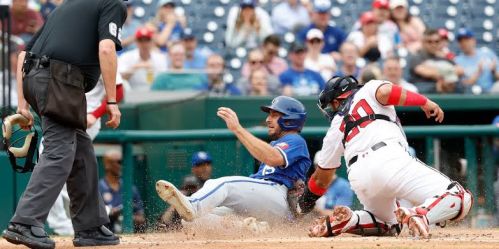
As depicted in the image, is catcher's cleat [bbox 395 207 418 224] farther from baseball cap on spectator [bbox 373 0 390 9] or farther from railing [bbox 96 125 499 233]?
baseball cap on spectator [bbox 373 0 390 9]

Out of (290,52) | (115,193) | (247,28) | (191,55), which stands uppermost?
(247,28)

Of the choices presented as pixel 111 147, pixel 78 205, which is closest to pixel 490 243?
pixel 78 205

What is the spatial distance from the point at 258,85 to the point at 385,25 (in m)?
2.42

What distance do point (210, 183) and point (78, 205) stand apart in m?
1.39

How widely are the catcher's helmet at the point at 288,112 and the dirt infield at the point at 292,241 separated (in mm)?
760

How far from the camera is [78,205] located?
6.57 metres

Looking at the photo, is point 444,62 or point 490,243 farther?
point 444,62

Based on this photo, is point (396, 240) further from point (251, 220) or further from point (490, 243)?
point (251, 220)

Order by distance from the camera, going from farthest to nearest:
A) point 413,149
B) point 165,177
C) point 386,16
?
point 386,16
point 413,149
point 165,177

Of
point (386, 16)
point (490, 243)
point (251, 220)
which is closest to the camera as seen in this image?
point (490, 243)

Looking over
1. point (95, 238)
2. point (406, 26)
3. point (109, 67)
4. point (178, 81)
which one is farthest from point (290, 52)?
point (109, 67)

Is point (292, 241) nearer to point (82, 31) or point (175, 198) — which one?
point (175, 198)

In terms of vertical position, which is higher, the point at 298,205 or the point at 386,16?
the point at 386,16

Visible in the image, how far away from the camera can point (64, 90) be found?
6250 mm
